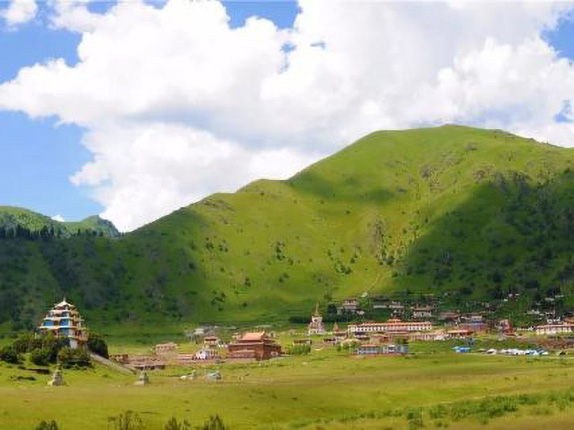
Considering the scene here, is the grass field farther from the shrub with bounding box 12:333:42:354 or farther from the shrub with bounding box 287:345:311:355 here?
the shrub with bounding box 287:345:311:355

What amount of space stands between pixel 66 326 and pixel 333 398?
6915 centimetres

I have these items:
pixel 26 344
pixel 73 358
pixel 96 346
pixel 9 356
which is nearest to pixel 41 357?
pixel 9 356

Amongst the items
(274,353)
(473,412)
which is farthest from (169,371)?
(473,412)

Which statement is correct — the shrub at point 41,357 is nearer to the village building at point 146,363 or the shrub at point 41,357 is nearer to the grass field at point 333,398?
the grass field at point 333,398

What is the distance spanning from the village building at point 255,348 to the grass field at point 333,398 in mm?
38116

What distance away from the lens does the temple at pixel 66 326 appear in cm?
14962

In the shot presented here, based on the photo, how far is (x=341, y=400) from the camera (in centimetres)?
10062

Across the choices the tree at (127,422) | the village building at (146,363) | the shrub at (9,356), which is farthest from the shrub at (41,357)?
the tree at (127,422)

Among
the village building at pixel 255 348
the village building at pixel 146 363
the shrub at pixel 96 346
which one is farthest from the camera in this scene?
the village building at pixel 255 348

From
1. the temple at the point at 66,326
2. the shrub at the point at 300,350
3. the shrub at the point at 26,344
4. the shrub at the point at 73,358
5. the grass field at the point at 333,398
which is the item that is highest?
the temple at the point at 66,326

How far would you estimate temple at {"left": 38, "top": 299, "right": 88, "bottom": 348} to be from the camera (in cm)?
14962

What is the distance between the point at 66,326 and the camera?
154 m

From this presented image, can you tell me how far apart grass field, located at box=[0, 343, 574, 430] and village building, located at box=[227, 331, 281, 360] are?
3812 centimetres

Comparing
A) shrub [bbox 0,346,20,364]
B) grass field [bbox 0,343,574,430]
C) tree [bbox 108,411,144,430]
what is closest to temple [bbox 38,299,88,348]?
grass field [bbox 0,343,574,430]
